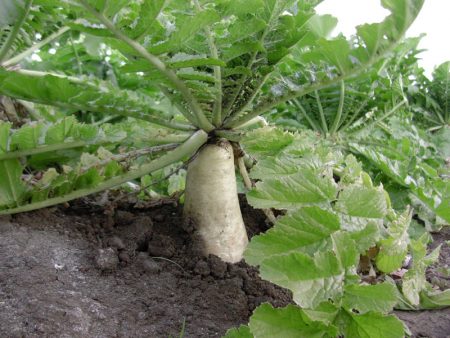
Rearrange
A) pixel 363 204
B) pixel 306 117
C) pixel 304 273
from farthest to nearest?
1. pixel 306 117
2. pixel 363 204
3. pixel 304 273

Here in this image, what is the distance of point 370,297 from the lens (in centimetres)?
79

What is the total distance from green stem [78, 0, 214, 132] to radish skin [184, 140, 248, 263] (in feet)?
0.26

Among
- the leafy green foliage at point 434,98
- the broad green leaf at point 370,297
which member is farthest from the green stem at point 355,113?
the broad green leaf at point 370,297

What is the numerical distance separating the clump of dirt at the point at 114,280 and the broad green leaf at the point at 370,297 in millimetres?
341

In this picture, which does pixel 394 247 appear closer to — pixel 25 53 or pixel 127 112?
pixel 127 112

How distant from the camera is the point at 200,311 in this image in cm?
110

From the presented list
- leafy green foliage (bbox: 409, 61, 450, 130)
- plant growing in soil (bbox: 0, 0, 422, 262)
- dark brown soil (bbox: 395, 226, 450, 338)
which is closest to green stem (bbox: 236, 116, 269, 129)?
plant growing in soil (bbox: 0, 0, 422, 262)

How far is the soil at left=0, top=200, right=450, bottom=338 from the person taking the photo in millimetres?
978

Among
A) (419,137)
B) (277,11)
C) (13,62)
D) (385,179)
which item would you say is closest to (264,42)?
(277,11)

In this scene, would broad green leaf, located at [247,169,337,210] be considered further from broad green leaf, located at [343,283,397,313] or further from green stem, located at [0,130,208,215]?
green stem, located at [0,130,208,215]

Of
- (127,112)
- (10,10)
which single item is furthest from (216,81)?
(10,10)

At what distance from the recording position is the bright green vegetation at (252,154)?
808mm

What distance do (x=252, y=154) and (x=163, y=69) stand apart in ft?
1.04

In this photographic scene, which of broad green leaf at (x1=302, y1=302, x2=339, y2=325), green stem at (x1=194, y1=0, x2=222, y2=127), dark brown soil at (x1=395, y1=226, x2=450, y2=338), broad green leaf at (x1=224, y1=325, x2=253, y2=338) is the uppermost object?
green stem at (x1=194, y1=0, x2=222, y2=127)
